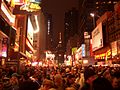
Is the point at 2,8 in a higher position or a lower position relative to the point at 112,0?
lower

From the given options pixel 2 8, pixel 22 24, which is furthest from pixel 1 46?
pixel 22 24

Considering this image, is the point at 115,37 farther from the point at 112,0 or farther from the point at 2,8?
the point at 112,0

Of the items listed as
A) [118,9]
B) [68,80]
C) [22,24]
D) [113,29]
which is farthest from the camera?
[22,24]

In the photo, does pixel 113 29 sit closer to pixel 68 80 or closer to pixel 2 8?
pixel 2 8

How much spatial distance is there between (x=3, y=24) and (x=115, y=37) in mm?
25283

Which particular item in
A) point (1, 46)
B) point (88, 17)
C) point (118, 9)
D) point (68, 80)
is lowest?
point (68, 80)

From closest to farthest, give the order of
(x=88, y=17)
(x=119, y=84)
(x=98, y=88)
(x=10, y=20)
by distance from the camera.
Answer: (x=98, y=88), (x=119, y=84), (x=10, y=20), (x=88, y=17)

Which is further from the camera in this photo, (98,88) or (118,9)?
(118,9)

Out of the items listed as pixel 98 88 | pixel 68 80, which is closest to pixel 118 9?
pixel 68 80

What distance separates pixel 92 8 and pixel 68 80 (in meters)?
135

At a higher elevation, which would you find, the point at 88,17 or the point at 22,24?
the point at 88,17

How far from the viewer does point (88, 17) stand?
142375 mm

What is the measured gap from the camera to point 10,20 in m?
40.7

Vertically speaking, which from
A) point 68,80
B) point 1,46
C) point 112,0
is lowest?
point 68,80
